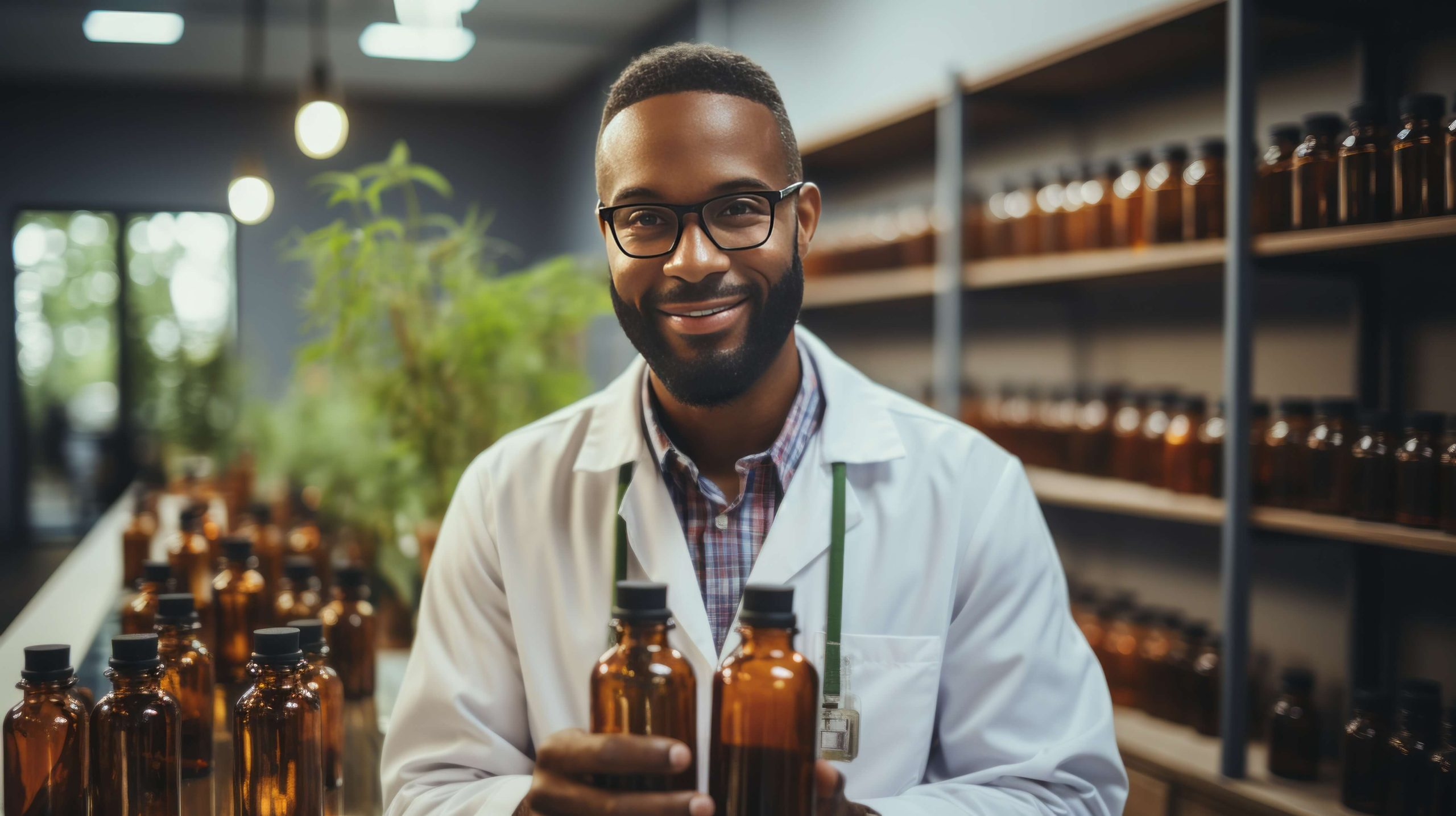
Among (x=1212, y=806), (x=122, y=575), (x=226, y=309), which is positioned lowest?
(x=1212, y=806)

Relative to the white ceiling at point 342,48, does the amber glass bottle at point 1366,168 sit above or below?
below

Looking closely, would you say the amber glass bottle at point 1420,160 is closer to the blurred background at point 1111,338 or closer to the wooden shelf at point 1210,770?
the blurred background at point 1111,338

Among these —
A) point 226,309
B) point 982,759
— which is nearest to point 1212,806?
point 982,759

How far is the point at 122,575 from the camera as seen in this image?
7.75 feet

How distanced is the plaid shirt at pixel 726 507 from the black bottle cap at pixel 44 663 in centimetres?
63

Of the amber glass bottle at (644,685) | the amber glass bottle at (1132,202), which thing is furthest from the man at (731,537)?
the amber glass bottle at (1132,202)

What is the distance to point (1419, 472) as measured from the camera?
1.74 metres

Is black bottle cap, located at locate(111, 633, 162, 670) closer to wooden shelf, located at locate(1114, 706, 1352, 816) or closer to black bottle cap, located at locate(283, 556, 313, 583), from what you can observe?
black bottle cap, located at locate(283, 556, 313, 583)

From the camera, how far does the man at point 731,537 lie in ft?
3.76

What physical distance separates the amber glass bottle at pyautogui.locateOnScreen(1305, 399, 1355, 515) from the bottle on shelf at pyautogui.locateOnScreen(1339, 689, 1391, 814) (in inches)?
12.9

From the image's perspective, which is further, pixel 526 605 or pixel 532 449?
pixel 532 449

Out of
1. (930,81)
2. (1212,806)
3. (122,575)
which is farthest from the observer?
(930,81)

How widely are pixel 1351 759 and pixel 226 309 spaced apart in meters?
7.52

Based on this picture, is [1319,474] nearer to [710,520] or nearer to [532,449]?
[710,520]
